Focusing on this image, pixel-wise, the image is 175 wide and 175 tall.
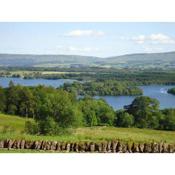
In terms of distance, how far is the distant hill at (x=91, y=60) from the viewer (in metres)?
11.6

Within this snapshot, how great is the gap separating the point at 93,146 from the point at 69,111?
97cm

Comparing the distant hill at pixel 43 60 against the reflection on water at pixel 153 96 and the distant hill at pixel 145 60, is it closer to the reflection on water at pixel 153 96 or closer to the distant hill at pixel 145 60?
the distant hill at pixel 145 60

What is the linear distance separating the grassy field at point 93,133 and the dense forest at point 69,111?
0.11m

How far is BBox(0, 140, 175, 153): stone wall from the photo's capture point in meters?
11.0

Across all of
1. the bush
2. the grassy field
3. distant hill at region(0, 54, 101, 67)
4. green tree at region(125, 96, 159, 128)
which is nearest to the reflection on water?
green tree at region(125, 96, 159, 128)

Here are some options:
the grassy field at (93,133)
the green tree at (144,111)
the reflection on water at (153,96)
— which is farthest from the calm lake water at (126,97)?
the grassy field at (93,133)

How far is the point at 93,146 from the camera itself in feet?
36.2

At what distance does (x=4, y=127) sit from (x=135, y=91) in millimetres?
2799

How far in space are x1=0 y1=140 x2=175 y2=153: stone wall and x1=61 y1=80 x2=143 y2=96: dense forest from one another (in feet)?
3.42

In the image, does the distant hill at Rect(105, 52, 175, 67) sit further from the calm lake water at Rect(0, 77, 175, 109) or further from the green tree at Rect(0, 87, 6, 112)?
the green tree at Rect(0, 87, 6, 112)

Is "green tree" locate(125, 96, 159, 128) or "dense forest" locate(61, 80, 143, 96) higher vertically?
"dense forest" locate(61, 80, 143, 96)
